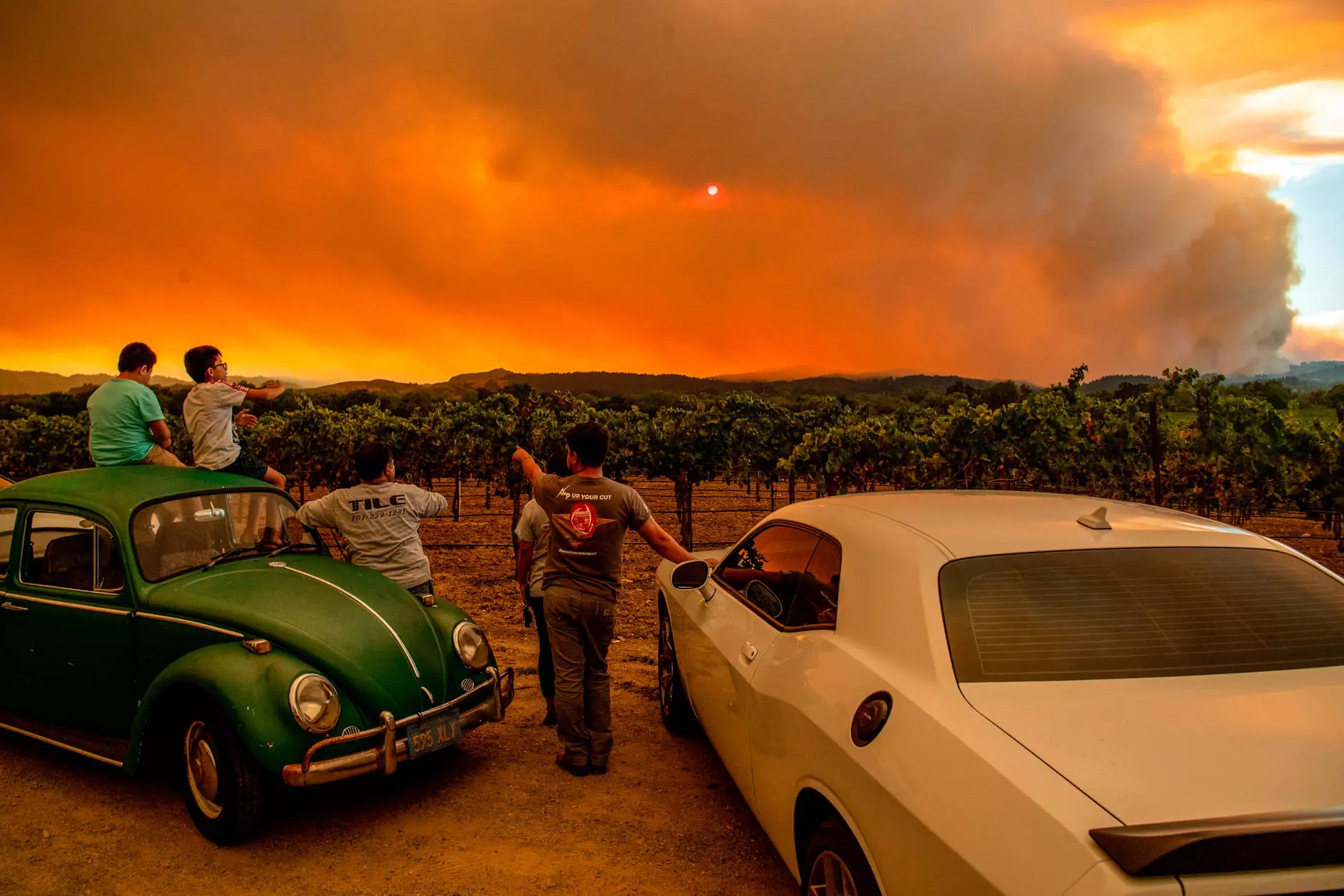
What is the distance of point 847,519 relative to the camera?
3551 millimetres

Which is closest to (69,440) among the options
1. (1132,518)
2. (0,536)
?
(0,536)

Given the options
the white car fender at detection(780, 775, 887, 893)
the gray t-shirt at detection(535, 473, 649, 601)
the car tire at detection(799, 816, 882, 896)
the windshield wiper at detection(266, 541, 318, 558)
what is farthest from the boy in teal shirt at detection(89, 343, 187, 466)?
the car tire at detection(799, 816, 882, 896)

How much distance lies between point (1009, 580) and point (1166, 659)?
0.48 metres

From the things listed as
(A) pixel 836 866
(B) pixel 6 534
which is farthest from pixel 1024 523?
(B) pixel 6 534

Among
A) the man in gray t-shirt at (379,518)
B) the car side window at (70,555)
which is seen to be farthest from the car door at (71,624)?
the man in gray t-shirt at (379,518)

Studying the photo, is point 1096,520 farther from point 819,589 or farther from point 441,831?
point 441,831

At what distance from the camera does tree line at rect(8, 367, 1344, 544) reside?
13.5m

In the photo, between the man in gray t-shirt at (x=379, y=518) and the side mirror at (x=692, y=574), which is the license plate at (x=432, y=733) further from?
the side mirror at (x=692, y=574)

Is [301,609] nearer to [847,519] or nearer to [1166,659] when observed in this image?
[847,519]

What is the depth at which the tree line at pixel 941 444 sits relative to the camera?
13.5m

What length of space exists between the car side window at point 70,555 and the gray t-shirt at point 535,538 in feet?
7.08

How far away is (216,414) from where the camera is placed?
6.15 m

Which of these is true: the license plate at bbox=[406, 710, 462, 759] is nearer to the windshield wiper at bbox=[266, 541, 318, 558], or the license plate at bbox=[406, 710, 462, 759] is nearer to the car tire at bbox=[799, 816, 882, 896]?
the windshield wiper at bbox=[266, 541, 318, 558]

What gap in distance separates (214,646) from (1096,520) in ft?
12.8
